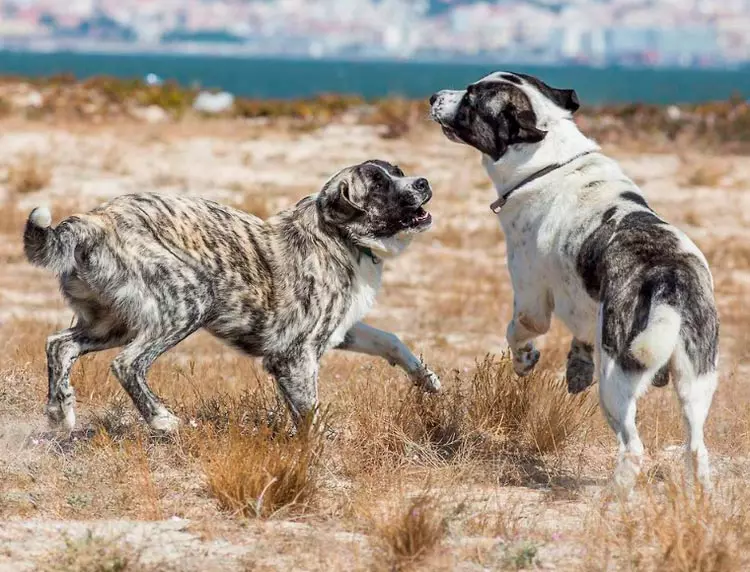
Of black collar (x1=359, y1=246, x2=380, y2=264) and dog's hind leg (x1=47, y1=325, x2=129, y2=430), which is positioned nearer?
dog's hind leg (x1=47, y1=325, x2=129, y2=430)

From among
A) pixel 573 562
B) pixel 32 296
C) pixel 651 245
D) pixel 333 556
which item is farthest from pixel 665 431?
pixel 32 296

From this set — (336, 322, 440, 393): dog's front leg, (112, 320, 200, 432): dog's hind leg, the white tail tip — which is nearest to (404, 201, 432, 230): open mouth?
(336, 322, 440, 393): dog's front leg

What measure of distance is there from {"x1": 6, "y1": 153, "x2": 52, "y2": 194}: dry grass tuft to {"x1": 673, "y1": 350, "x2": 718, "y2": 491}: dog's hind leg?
525 inches

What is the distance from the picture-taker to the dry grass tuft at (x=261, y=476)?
531 centimetres

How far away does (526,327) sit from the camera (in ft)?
21.4

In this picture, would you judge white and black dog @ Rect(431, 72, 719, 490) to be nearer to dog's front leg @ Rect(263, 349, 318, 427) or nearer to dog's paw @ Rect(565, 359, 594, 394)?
dog's paw @ Rect(565, 359, 594, 394)

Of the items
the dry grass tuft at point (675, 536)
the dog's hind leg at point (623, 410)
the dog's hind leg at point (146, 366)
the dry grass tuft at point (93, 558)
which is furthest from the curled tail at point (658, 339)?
the dog's hind leg at point (146, 366)

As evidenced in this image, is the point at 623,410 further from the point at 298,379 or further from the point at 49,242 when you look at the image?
the point at 49,242

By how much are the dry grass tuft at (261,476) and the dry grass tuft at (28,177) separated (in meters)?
12.3

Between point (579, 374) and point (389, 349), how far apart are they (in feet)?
3.49

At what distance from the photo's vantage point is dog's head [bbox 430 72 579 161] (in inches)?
256

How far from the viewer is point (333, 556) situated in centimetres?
476

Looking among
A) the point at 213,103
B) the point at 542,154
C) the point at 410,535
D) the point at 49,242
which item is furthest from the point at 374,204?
the point at 213,103

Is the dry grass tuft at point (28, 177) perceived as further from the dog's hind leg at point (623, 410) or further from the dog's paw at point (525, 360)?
the dog's hind leg at point (623, 410)
